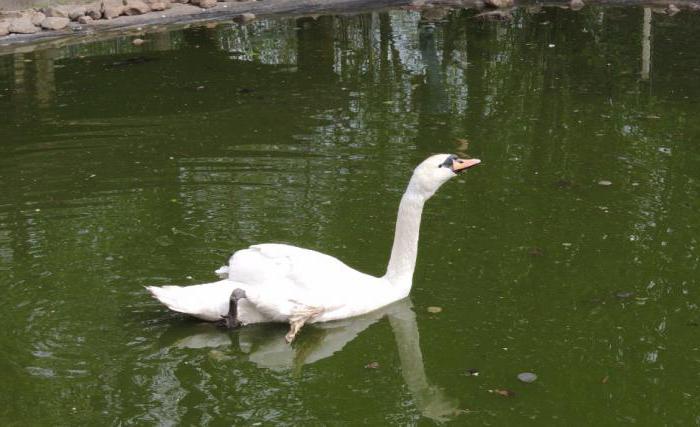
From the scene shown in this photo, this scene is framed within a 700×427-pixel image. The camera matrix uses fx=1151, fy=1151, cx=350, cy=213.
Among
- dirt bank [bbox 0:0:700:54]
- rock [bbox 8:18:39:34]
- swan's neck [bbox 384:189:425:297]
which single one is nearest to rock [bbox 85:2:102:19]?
dirt bank [bbox 0:0:700:54]

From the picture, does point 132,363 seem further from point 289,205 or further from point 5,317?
point 289,205

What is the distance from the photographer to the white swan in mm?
6324

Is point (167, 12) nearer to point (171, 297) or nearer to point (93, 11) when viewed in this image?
point (93, 11)

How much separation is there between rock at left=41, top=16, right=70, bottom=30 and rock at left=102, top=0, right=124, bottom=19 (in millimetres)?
732

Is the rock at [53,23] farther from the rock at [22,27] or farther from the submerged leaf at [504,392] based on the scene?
the submerged leaf at [504,392]

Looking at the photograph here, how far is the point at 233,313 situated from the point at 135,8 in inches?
433

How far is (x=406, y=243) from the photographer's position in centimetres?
674

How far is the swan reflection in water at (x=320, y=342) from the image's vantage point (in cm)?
604

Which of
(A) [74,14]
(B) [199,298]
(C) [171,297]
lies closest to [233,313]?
(B) [199,298]

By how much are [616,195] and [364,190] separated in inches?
71.6

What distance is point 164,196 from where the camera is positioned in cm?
852

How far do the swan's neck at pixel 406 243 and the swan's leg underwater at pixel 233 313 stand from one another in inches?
38.1

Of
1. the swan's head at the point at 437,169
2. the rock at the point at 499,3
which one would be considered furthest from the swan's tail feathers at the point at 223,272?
the rock at the point at 499,3

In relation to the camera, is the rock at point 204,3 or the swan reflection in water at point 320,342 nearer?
the swan reflection in water at point 320,342
